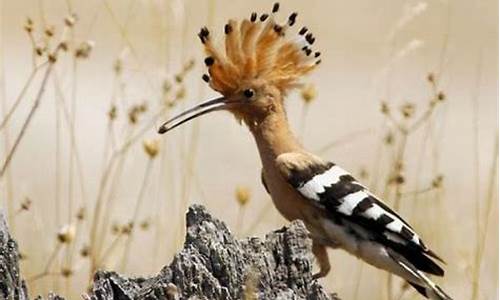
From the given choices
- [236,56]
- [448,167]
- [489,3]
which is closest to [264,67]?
[236,56]

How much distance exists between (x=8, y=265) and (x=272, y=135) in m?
1.43

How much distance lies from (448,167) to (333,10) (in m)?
3.42

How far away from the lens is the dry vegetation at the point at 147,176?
5746 millimetres

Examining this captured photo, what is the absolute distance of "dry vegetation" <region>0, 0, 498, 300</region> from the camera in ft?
18.9

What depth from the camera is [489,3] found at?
12375 mm

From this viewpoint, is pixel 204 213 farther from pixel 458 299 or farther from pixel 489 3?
pixel 489 3

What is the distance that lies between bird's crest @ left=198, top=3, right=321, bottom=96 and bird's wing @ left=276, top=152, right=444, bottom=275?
243 mm

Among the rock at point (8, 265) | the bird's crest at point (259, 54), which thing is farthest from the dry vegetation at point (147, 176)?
the rock at point (8, 265)

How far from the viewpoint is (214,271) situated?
389 cm

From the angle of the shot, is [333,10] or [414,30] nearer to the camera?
[414,30]

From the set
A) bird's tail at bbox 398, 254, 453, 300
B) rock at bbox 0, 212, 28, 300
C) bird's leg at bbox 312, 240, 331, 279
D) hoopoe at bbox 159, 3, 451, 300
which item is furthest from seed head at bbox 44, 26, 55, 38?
rock at bbox 0, 212, 28, 300

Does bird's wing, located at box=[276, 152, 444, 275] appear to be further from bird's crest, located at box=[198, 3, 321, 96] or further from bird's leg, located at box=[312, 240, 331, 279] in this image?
bird's crest, located at box=[198, 3, 321, 96]

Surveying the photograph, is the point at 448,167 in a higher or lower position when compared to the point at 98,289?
higher

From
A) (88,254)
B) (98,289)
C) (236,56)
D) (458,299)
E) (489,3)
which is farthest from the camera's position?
(489,3)
